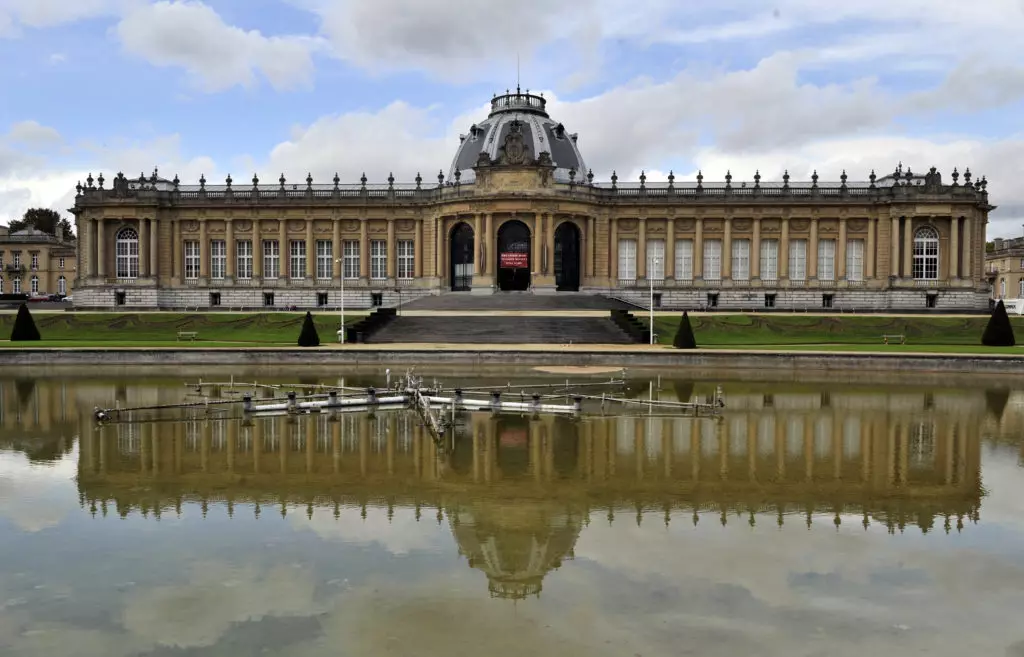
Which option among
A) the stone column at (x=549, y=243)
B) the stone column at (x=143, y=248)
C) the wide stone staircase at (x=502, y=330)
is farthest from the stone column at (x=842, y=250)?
the stone column at (x=143, y=248)

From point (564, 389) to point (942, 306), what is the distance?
188 ft

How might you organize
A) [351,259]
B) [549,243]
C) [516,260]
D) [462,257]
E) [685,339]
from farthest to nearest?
[351,259] < [462,257] < [516,260] < [549,243] < [685,339]

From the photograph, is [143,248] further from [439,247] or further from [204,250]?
[439,247]

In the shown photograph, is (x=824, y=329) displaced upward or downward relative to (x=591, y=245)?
downward

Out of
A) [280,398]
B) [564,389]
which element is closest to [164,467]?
[280,398]

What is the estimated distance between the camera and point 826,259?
7838cm

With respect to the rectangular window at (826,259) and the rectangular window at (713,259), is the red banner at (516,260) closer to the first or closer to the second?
the rectangular window at (713,259)

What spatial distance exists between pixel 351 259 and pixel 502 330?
110ft

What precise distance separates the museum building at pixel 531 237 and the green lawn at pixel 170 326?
17847mm

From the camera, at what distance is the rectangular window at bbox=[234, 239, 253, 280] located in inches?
3196

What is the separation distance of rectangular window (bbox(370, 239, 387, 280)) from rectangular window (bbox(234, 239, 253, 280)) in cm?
1214

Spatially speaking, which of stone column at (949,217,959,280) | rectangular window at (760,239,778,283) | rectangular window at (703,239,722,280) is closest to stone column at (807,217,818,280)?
rectangular window at (760,239,778,283)

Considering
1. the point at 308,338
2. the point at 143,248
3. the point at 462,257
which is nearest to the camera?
the point at 308,338

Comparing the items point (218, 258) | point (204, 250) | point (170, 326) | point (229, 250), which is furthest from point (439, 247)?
point (170, 326)
